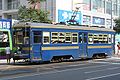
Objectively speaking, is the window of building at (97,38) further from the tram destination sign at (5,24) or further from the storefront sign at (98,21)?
the storefront sign at (98,21)

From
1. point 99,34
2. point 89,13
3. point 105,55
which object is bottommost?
point 105,55

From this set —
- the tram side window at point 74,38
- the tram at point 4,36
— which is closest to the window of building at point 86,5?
the tram side window at point 74,38

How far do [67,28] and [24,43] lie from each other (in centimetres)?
463

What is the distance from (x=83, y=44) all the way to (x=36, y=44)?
6312 mm

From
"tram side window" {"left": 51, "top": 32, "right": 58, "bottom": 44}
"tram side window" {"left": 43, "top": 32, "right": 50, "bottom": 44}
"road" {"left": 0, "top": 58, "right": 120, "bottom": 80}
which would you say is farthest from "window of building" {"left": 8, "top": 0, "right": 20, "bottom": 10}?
"road" {"left": 0, "top": 58, "right": 120, "bottom": 80}

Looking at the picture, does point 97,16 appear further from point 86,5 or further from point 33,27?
point 33,27

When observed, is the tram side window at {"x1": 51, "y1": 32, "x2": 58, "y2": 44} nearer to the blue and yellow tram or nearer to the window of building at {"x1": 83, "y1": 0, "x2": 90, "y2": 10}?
the blue and yellow tram

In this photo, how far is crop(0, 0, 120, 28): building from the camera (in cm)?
4878

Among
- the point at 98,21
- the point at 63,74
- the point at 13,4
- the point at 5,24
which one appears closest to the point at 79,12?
the point at 98,21

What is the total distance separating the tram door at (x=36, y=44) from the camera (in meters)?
26.1

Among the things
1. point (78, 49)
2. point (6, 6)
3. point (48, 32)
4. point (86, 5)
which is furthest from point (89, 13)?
point (48, 32)

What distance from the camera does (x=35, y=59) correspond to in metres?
26.1

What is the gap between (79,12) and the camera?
53.2 metres

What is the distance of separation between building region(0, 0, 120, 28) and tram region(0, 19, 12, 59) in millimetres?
21380
